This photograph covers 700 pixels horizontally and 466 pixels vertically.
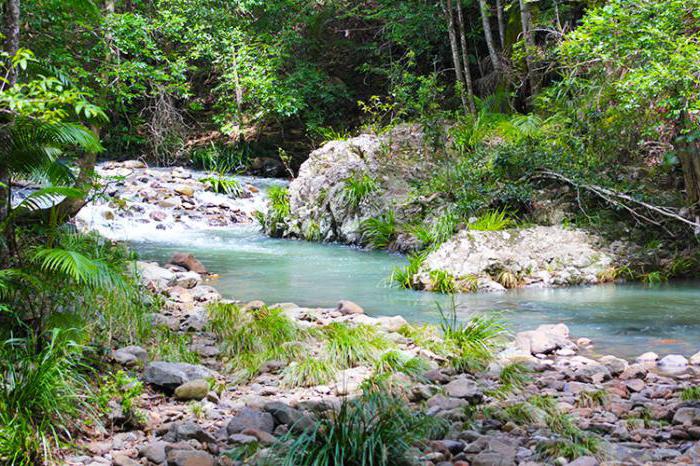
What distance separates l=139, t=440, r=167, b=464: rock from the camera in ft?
10.7

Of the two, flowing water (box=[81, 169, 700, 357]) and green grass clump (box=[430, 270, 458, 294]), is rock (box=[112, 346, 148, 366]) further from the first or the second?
green grass clump (box=[430, 270, 458, 294])

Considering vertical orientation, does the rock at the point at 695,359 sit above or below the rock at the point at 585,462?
above

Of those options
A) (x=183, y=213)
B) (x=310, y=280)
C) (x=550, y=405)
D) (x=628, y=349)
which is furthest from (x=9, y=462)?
(x=183, y=213)

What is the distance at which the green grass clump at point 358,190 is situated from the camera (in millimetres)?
13000

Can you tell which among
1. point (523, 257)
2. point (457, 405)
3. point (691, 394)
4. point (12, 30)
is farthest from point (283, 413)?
point (523, 257)

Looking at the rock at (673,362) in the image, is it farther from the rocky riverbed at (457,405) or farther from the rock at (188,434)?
the rock at (188,434)

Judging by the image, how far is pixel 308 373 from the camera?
4.82 m

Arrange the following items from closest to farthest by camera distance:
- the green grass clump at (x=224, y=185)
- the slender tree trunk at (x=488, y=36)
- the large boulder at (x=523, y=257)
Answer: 1. the large boulder at (x=523, y=257)
2. the slender tree trunk at (x=488, y=36)
3. the green grass clump at (x=224, y=185)

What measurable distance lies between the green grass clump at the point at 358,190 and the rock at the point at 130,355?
8.42 m

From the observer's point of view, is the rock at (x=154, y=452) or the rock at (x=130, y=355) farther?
the rock at (x=130, y=355)

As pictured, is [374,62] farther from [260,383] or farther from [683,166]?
[260,383]

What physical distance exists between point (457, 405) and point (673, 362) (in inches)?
86.1

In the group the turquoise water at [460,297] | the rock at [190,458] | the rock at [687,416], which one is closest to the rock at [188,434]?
the rock at [190,458]

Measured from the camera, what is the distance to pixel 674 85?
25.4ft
